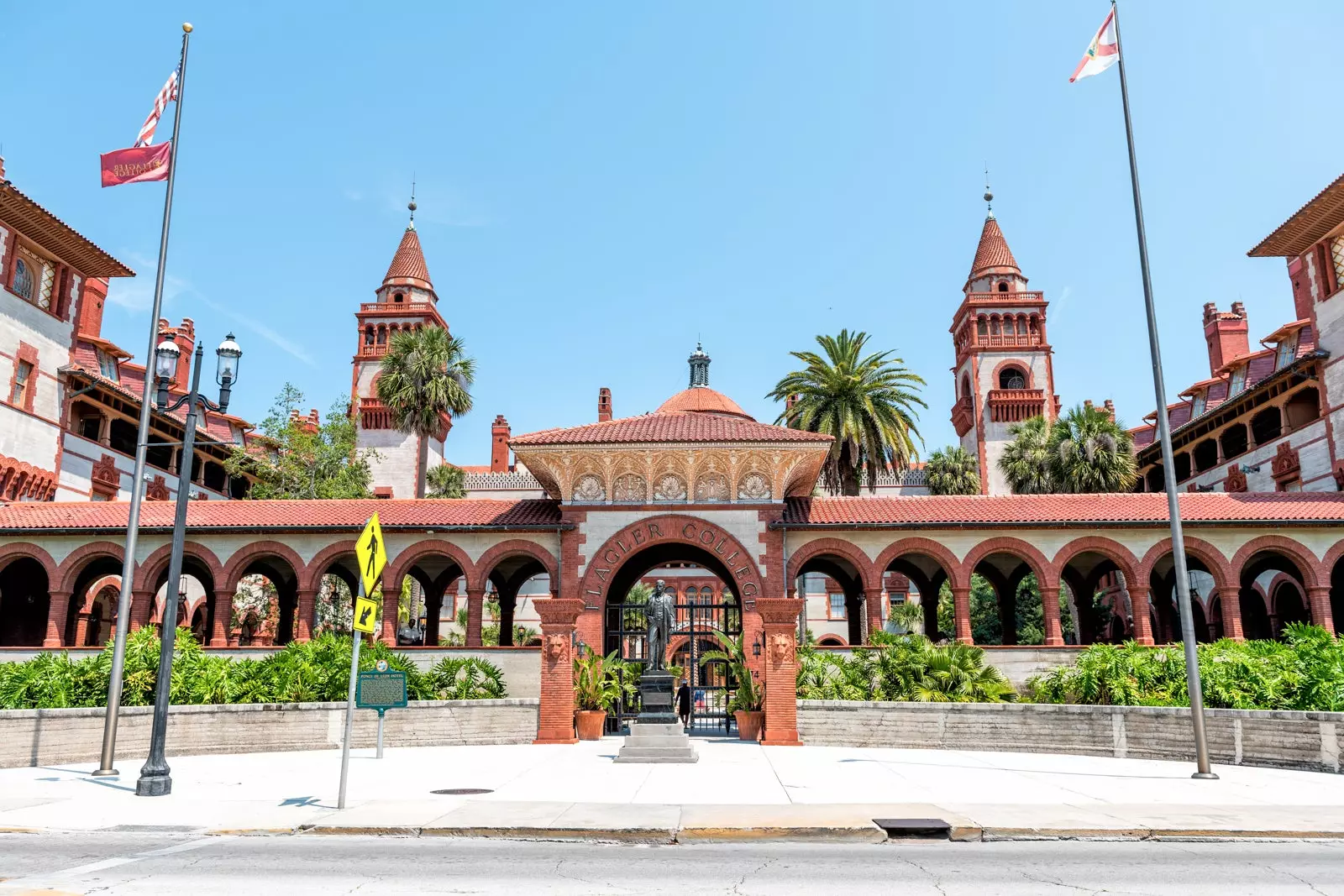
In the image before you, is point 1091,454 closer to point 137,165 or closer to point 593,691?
point 593,691

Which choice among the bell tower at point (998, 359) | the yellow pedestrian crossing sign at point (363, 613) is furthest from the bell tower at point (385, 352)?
the yellow pedestrian crossing sign at point (363, 613)

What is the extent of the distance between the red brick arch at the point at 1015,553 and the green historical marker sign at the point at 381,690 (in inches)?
770

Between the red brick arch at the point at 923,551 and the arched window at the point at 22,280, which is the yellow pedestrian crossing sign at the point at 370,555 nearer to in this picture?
the red brick arch at the point at 923,551

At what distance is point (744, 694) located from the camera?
74.8 ft

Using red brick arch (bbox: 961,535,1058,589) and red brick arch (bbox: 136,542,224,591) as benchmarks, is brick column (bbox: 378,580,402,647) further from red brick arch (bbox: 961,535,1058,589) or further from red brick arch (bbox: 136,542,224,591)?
red brick arch (bbox: 961,535,1058,589)

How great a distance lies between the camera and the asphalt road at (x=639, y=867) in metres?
A: 7.29

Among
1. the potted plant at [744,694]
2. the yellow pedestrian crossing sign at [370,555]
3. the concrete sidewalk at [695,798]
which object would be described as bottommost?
the concrete sidewalk at [695,798]

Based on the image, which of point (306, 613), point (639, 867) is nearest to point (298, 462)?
point (306, 613)

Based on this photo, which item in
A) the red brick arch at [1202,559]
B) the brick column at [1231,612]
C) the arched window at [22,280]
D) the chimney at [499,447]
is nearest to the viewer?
the brick column at [1231,612]

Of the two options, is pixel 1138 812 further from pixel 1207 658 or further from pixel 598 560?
pixel 598 560

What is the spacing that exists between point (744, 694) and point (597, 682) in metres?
3.54

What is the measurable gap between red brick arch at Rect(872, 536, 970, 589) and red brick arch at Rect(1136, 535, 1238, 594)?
199 inches

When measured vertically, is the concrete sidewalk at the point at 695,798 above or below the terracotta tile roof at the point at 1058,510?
below

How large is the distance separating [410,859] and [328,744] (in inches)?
498
